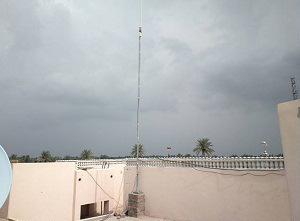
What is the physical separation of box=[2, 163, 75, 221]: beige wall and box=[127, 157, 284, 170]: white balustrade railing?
4.10 meters

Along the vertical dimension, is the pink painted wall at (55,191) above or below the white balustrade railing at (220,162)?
below

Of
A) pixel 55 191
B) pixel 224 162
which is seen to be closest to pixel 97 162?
pixel 55 191

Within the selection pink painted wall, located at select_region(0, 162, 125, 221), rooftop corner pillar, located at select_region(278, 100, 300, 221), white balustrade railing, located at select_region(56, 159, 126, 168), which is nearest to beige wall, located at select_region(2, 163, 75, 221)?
pink painted wall, located at select_region(0, 162, 125, 221)

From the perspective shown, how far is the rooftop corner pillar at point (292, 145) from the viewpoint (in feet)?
15.7

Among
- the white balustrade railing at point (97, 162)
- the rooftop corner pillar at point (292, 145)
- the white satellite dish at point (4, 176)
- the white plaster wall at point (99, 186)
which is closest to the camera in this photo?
the rooftop corner pillar at point (292, 145)

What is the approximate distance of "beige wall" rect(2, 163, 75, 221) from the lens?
8688mm

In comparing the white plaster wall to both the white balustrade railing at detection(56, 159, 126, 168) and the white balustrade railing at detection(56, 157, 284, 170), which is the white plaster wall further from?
the white balustrade railing at detection(56, 157, 284, 170)

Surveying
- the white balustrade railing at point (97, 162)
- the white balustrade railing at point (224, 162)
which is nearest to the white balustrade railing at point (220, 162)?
the white balustrade railing at point (224, 162)

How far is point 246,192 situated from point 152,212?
4.36 m

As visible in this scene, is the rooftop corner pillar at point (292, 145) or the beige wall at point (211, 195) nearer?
the rooftop corner pillar at point (292, 145)

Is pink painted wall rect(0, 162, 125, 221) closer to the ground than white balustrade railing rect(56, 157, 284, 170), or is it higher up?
closer to the ground

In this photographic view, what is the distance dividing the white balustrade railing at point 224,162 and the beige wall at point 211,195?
0.70 ft

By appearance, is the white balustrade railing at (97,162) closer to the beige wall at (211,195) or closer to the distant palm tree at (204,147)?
Result: the beige wall at (211,195)

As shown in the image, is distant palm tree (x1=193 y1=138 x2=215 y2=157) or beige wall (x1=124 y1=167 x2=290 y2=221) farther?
distant palm tree (x1=193 y1=138 x2=215 y2=157)
